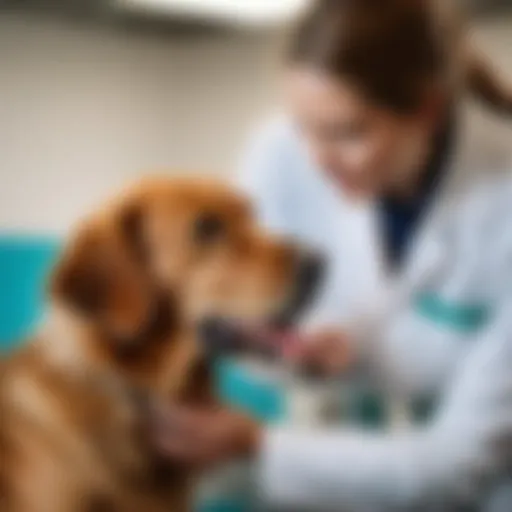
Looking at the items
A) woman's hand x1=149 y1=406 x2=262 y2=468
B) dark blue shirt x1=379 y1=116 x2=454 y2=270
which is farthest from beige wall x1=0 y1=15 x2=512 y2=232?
woman's hand x1=149 y1=406 x2=262 y2=468

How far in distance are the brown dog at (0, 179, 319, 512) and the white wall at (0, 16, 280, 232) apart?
6cm

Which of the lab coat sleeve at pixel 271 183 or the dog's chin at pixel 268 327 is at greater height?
the lab coat sleeve at pixel 271 183

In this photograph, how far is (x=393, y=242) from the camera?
1262 millimetres

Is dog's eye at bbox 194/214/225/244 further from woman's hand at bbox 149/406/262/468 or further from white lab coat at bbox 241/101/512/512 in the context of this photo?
A: woman's hand at bbox 149/406/262/468

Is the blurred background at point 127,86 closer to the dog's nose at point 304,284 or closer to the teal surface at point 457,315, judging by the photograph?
the dog's nose at point 304,284

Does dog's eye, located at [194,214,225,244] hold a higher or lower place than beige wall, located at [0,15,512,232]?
lower

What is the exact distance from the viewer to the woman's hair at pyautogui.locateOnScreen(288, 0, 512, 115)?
1232 millimetres

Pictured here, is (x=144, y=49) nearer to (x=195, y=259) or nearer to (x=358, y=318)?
(x=195, y=259)

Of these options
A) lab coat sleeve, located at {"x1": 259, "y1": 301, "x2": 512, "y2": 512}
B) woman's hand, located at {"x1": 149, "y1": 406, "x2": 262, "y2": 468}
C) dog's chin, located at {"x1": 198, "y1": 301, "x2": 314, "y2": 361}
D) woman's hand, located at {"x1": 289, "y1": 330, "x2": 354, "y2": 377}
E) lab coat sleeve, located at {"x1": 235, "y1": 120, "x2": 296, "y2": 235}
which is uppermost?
lab coat sleeve, located at {"x1": 235, "y1": 120, "x2": 296, "y2": 235}

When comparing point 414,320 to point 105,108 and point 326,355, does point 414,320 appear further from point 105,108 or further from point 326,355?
point 105,108

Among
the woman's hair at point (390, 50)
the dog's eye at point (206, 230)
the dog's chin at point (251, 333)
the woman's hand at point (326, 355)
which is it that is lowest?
the woman's hand at point (326, 355)

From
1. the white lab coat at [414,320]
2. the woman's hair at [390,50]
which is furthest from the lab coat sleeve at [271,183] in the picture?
the woman's hair at [390,50]

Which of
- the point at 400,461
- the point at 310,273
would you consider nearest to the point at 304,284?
the point at 310,273

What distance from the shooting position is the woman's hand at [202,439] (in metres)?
1.20
